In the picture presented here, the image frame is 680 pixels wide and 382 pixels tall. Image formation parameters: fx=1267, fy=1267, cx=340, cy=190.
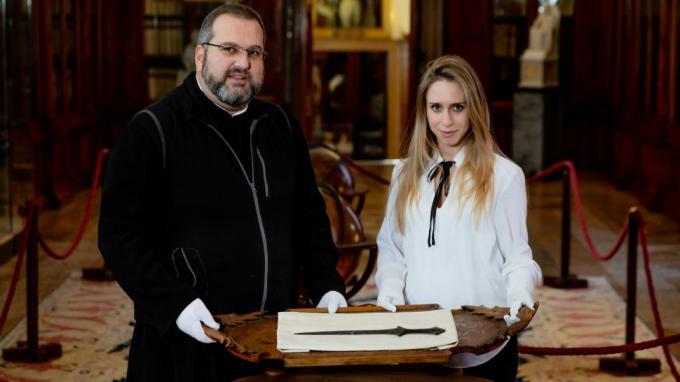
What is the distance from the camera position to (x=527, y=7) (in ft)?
→ 55.8

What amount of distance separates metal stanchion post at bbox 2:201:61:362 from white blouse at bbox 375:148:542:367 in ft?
11.3

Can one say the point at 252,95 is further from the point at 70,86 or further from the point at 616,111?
the point at 616,111

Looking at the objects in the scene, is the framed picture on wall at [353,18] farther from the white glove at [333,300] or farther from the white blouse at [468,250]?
the white glove at [333,300]

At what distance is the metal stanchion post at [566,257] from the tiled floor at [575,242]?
30cm

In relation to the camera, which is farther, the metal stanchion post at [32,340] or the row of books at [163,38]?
the row of books at [163,38]

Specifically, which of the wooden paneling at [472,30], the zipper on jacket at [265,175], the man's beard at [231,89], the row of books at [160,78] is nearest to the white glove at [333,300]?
the zipper on jacket at [265,175]

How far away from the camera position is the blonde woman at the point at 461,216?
366 cm

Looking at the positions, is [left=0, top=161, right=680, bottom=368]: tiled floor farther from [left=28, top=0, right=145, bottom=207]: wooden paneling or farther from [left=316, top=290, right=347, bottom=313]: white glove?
[left=316, top=290, right=347, bottom=313]: white glove

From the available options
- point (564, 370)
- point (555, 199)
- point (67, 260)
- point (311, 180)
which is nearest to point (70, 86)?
point (67, 260)

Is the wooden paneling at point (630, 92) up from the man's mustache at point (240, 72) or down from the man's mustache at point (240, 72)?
down

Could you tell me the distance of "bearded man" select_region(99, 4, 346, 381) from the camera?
11.0 ft

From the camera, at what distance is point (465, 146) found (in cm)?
374

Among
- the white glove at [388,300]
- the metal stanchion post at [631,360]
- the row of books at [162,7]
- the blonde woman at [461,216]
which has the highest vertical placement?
the row of books at [162,7]

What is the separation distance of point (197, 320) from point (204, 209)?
1.14ft
